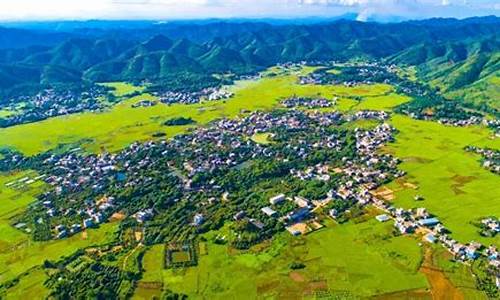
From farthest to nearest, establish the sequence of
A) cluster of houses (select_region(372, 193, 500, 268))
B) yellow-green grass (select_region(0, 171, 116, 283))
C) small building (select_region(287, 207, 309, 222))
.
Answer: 1. small building (select_region(287, 207, 309, 222))
2. yellow-green grass (select_region(0, 171, 116, 283))
3. cluster of houses (select_region(372, 193, 500, 268))

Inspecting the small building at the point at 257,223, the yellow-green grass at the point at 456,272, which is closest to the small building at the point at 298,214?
the small building at the point at 257,223

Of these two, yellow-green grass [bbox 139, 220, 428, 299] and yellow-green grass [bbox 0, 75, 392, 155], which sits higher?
yellow-green grass [bbox 139, 220, 428, 299]

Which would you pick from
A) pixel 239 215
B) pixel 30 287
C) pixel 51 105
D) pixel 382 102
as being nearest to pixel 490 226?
pixel 239 215

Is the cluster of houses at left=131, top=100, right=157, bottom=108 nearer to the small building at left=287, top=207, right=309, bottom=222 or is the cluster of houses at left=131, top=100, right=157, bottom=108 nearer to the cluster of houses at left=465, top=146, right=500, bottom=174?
the small building at left=287, top=207, right=309, bottom=222

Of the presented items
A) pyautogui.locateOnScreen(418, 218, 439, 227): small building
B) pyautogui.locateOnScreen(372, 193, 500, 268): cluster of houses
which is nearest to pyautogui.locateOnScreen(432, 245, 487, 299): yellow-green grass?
pyautogui.locateOnScreen(372, 193, 500, 268): cluster of houses

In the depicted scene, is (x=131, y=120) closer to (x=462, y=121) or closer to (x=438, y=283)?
(x=462, y=121)

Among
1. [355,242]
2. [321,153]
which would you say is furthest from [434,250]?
[321,153]

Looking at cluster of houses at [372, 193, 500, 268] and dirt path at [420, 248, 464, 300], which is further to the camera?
cluster of houses at [372, 193, 500, 268]
